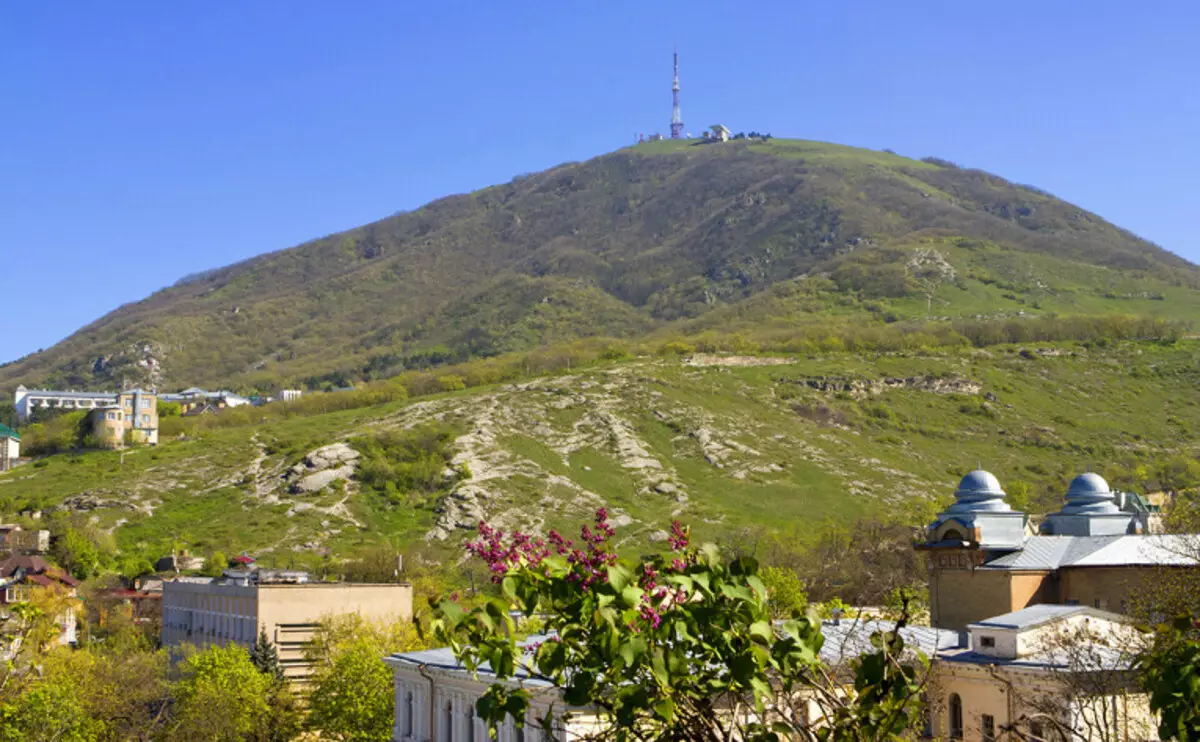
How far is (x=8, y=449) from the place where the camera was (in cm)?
18500

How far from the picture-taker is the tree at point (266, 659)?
7531 cm

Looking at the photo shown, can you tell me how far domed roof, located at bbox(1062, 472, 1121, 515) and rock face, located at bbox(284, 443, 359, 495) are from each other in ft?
300

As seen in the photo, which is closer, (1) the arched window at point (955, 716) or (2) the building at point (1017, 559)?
(1) the arched window at point (955, 716)

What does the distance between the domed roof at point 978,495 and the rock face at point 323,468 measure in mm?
90427

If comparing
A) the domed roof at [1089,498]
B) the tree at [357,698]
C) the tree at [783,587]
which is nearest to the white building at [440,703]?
the tree at [357,698]

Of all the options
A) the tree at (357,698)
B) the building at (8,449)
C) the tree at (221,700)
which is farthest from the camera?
the building at (8,449)

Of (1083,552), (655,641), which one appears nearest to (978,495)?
(1083,552)

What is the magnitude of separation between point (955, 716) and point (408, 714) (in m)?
21.2

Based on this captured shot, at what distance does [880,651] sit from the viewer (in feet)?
38.9

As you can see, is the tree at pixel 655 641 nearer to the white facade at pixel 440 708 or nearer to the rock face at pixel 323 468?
the white facade at pixel 440 708

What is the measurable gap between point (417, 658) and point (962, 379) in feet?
468

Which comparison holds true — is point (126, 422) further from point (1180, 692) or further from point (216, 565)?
point (1180, 692)

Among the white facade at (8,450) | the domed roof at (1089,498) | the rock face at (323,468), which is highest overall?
the white facade at (8,450)

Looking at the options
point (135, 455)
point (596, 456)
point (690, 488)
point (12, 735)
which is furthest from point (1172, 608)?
point (135, 455)
